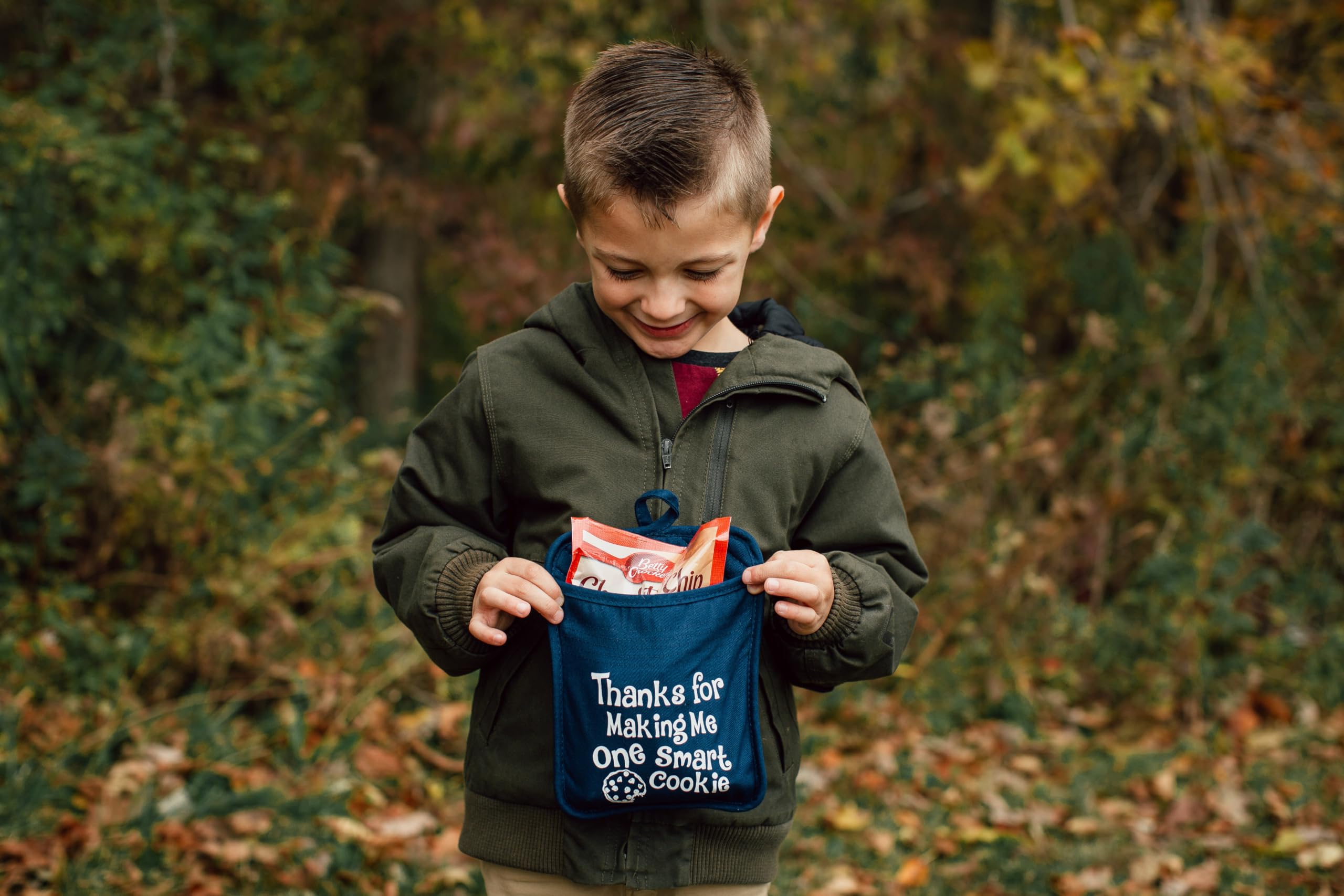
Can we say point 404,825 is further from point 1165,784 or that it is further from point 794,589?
point 1165,784

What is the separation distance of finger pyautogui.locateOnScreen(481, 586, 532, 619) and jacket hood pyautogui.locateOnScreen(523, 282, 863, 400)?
0.41m

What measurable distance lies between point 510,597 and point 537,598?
5cm

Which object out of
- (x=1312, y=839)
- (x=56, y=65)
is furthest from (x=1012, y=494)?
(x=56, y=65)

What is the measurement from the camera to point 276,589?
4281 mm

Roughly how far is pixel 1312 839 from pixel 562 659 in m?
3.02

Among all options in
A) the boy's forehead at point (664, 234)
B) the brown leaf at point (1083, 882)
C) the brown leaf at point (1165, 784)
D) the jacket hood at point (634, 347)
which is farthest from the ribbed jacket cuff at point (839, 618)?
the brown leaf at point (1165, 784)

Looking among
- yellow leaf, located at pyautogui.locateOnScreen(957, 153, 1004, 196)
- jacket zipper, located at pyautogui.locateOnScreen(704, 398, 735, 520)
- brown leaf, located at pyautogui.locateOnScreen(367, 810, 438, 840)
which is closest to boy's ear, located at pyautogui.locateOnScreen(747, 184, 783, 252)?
jacket zipper, located at pyautogui.locateOnScreen(704, 398, 735, 520)

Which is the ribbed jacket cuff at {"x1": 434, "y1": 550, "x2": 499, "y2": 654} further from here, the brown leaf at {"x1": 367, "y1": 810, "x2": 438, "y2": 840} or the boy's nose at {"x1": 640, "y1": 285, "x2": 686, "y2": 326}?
the brown leaf at {"x1": 367, "y1": 810, "x2": 438, "y2": 840}

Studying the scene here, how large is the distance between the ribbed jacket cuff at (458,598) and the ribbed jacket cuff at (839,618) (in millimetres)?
471

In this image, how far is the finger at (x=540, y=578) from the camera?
1.70 m

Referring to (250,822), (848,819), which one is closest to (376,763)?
(250,822)

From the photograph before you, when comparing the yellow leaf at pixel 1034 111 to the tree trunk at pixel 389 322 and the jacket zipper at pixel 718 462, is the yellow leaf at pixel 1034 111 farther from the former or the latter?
the tree trunk at pixel 389 322

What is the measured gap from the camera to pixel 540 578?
1712 millimetres

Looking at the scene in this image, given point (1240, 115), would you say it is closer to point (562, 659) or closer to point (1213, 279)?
point (1213, 279)
